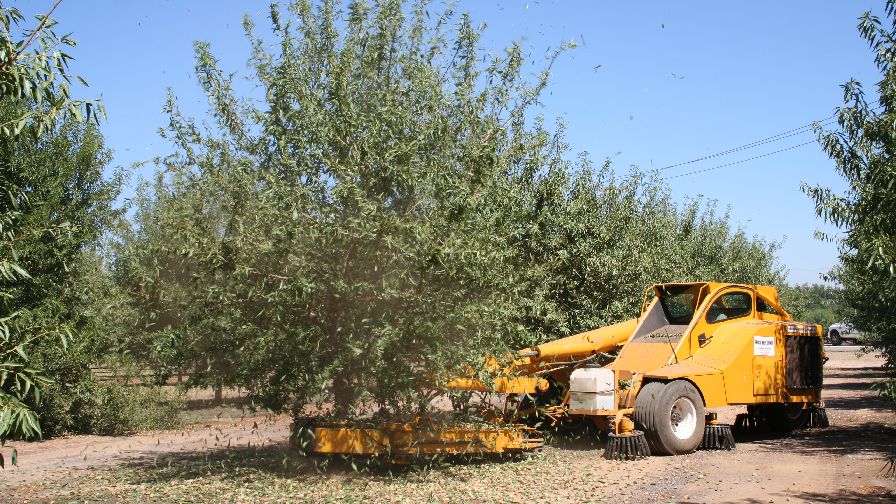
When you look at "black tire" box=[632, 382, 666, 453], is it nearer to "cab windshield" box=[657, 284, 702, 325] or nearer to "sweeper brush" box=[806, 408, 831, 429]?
"cab windshield" box=[657, 284, 702, 325]

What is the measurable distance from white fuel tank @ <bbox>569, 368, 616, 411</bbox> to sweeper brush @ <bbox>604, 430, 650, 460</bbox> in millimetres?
448

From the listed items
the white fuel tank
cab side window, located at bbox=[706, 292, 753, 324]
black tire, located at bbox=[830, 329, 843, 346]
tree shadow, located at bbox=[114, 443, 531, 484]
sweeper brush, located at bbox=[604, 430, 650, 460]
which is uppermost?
black tire, located at bbox=[830, 329, 843, 346]

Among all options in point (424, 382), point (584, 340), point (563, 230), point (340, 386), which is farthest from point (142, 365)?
point (563, 230)

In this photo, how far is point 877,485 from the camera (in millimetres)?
9570

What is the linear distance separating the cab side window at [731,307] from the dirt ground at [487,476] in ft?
6.83

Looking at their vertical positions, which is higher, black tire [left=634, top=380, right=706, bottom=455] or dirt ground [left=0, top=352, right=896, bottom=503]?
black tire [left=634, top=380, right=706, bottom=455]

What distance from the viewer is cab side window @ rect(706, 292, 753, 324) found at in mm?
13484

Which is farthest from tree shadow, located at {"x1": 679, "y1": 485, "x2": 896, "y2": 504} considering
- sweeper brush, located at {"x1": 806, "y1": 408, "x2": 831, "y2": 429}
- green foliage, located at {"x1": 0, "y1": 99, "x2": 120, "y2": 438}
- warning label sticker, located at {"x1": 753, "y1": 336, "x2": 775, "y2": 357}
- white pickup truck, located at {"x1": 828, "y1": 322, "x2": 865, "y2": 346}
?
white pickup truck, located at {"x1": 828, "y1": 322, "x2": 865, "y2": 346}

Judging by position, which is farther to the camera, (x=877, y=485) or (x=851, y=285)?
(x=851, y=285)

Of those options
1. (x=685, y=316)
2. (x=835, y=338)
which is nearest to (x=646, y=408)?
(x=685, y=316)

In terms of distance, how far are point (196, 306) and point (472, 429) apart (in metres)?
3.82

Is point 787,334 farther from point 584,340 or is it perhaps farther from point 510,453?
point 510,453

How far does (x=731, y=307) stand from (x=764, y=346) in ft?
2.98

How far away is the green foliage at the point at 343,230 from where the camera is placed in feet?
30.7
